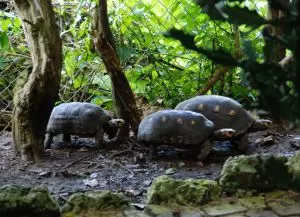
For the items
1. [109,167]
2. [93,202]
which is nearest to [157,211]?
[93,202]

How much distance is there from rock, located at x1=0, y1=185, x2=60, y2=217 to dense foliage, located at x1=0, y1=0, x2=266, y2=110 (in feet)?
7.97

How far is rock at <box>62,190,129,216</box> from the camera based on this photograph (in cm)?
239

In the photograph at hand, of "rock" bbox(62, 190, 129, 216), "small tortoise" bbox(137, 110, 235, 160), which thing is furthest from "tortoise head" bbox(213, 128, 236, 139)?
"rock" bbox(62, 190, 129, 216)

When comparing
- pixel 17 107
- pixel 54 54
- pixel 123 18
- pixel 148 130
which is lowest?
pixel 148 130

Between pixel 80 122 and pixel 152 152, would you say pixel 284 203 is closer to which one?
pixel 152 152

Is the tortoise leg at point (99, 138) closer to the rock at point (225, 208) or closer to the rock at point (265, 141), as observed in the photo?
the rock at point (265, 141)

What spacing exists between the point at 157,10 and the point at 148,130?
6.35 feet

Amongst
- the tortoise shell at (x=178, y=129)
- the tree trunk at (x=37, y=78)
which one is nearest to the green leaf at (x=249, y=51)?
the tortoise shell at (x=178, y=129)

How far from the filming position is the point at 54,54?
3.25 metres

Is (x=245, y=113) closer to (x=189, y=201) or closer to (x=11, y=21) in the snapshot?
(x=189, y=201)

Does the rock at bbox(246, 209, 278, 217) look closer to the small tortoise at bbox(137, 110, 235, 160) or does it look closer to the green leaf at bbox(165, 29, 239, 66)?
the small tortoise at bbox(137, 110, 235, 160)

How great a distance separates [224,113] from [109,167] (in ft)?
3.43

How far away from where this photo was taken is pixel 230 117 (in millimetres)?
3588

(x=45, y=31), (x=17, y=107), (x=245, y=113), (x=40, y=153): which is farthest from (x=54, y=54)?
(x=245, y=113)
